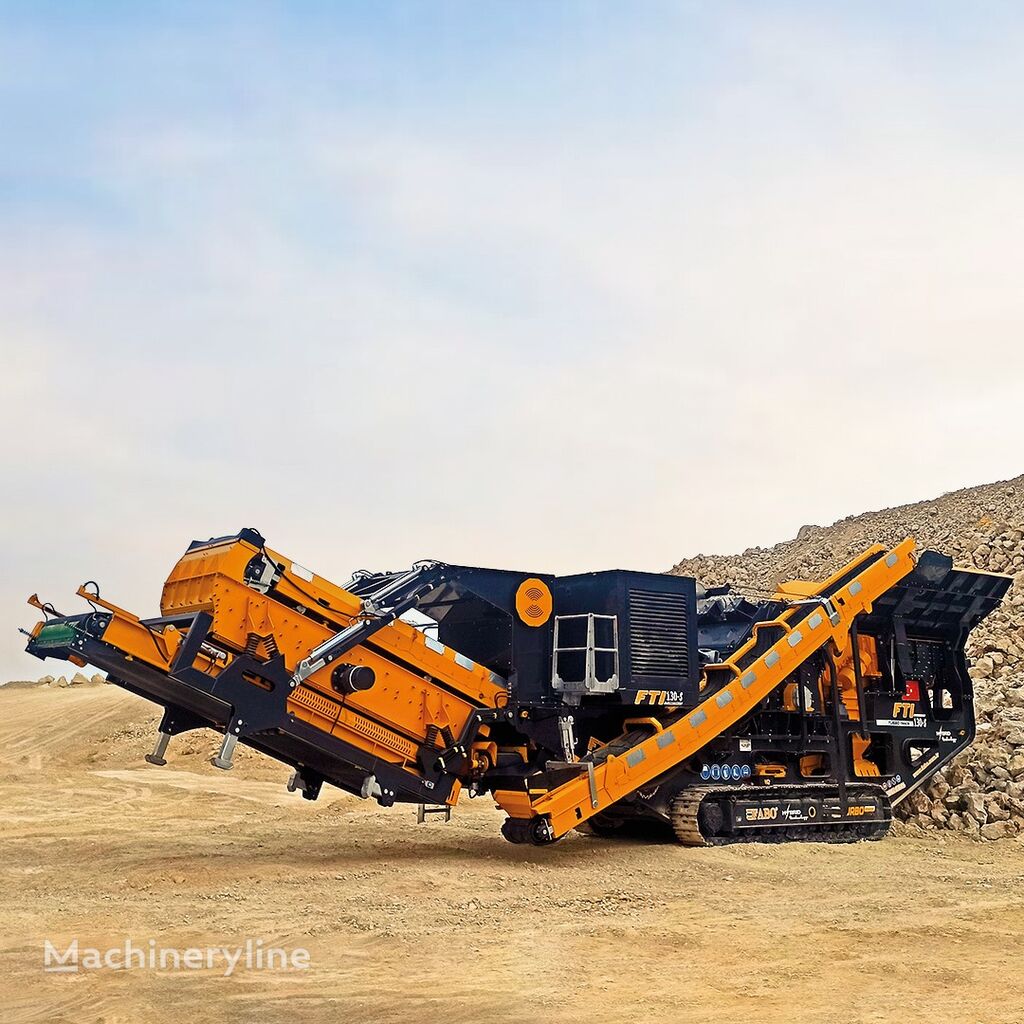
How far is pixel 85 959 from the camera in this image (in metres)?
6.82

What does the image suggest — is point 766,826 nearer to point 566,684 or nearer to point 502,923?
point 566,684

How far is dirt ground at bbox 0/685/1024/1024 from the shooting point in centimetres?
601

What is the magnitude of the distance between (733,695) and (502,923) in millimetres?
4317

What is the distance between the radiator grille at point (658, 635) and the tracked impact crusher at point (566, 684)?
0.02 m

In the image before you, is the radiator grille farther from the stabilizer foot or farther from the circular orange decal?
the stabilizer foot

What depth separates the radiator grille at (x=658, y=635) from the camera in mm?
11141

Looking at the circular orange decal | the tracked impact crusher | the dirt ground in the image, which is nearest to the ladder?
the tracked impact crusher

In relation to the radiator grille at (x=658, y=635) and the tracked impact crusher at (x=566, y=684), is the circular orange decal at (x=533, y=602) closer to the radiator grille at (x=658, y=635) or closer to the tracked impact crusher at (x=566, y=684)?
the tracked impact crusher at (x=566, y=684)

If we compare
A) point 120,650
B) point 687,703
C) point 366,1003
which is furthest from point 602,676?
point 366,1003

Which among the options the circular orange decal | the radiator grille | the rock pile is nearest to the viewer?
the circular orange decal

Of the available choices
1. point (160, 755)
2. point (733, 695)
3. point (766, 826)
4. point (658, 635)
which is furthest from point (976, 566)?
point (160, 755)

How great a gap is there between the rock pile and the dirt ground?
0.78 m

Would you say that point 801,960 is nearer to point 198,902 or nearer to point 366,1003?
point 366,1003

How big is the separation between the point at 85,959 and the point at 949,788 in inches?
411
